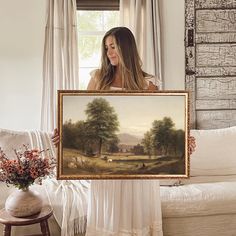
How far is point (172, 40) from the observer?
365cm

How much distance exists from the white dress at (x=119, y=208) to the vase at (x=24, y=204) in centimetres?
32

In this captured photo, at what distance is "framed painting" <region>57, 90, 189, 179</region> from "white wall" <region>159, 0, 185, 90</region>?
62.3 inches

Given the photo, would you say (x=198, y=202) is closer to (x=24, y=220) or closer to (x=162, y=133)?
(x=162, y=133)

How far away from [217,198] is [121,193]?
81cm

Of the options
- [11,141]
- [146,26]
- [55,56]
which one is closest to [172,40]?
[146,26]

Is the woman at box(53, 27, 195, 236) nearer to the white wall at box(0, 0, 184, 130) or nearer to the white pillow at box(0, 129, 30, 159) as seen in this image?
the white pillow at box(0, 129, 30, 159)

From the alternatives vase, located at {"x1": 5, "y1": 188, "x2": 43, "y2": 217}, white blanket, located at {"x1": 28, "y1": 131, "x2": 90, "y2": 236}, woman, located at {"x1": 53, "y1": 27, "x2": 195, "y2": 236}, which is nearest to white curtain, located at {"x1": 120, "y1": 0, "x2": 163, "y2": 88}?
woman, located at {"x1": 53, "y1": 27, "x2": 195, "y2": 236}

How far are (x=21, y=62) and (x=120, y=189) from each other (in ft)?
6.28

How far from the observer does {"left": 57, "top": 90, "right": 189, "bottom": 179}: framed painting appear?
2068mm

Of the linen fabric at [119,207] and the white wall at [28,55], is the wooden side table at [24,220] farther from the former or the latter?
the white wall at [28,55]

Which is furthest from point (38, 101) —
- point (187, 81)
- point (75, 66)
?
point (187, 81)

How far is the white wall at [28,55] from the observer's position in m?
3.54

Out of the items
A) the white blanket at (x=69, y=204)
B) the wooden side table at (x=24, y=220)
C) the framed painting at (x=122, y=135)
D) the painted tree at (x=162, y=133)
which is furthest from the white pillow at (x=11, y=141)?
the painted tree at (x=162, y=133)

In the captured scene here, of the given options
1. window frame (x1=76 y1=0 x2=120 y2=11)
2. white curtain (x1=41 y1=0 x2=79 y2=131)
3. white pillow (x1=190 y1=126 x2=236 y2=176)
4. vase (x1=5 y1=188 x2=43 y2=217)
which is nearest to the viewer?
vase (x1=5 y1=188 x2=43 y2=217)
